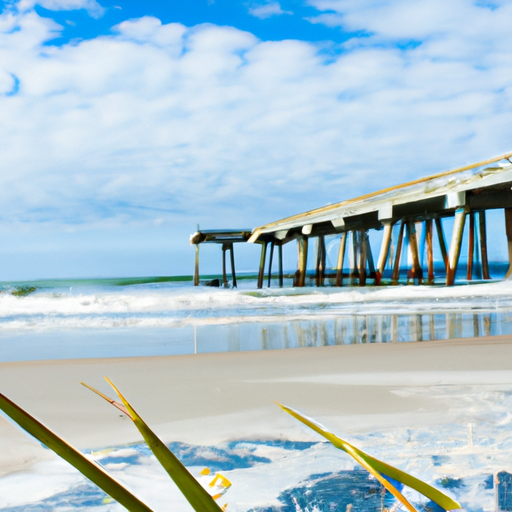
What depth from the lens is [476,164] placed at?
8953 mm

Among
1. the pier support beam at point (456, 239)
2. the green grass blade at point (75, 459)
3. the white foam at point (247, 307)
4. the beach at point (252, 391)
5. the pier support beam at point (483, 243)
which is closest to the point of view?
the green grass blade at point (75, 459)

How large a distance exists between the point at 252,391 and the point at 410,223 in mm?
8525

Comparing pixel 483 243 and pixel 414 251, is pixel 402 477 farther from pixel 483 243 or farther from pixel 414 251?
pixel 483 243

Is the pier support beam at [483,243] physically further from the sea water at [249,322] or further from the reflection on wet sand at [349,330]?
the reflection on wet sand at [349,330]

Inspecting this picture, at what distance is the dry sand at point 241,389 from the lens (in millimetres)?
2379

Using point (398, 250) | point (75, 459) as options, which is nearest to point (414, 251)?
point (398, 250)

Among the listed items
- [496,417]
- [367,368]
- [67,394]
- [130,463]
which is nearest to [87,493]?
[130,463]

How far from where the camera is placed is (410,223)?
1080cm

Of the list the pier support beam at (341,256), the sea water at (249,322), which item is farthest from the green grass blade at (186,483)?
the pier support beam at (341,256)

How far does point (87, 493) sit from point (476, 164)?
8.63 metres

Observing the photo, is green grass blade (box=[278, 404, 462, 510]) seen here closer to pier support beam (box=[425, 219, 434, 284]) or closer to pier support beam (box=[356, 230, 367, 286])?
pier support beam (box=[425, 219, 434, 284])

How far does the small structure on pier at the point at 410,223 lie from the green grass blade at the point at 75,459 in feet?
29.8

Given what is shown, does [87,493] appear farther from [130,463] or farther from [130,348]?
[130,348]

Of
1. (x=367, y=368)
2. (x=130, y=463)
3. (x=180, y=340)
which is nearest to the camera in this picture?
(x=130, y=463)
